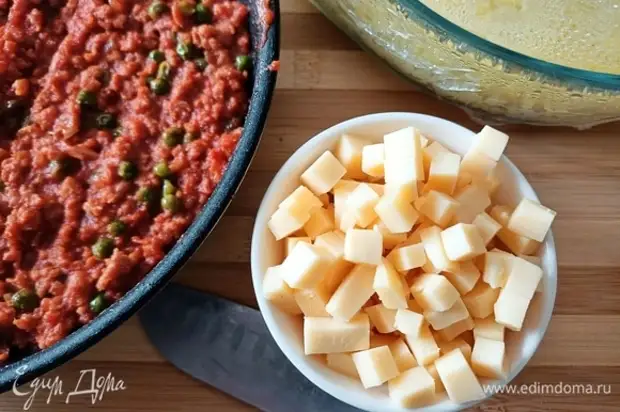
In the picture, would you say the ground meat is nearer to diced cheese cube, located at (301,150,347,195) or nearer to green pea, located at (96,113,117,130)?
green pea, located at (96,113,117,130)

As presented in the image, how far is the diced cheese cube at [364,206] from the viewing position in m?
1.53

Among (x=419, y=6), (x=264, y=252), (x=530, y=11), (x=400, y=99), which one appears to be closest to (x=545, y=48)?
(x=530, y=11)

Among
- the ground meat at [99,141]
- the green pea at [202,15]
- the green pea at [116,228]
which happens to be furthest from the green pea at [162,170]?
the green pea at [202,15]

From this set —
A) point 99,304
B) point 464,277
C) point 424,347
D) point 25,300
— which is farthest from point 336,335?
point 25,300

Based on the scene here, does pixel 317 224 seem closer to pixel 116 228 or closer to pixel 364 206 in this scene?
pixel 364 206

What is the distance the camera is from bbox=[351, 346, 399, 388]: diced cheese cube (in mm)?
1478

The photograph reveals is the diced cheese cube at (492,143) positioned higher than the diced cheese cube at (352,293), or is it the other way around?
the diced cheese cube at (492,143)

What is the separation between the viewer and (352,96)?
73.8 inches

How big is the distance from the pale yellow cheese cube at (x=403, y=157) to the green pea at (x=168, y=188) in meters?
0.47

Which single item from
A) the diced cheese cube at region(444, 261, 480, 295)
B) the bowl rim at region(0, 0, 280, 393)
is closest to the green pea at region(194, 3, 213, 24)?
the bowl rim at region(0, 0, 280, 393)

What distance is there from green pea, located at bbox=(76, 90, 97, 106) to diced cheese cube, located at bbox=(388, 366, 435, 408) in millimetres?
922

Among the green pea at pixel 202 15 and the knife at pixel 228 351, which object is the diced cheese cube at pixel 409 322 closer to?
the knife at pixel 228 351

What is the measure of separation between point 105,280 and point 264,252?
0.35 meters

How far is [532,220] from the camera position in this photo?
5.13ft
